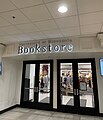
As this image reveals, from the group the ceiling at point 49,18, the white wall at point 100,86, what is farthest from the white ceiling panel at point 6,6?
the white wall at point 100,86

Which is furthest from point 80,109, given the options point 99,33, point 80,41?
point 99,33

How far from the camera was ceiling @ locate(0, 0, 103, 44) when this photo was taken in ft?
7.43

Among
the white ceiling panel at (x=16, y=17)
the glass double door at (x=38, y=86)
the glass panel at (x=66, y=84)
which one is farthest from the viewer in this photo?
the glass double door at (x=38, y=86)

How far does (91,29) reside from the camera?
3.46 m

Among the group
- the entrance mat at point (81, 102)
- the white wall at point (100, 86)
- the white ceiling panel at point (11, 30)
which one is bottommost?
the entrance mat at point (81, 102)

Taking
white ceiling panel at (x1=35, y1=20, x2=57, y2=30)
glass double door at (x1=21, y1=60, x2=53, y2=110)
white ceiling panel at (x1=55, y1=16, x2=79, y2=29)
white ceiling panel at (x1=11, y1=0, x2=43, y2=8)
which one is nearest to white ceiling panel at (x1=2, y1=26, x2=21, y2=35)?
white ceiling panel at (x1=35, y1=20, x2=57, y2=30)

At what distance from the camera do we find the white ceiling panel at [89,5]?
7.14ft

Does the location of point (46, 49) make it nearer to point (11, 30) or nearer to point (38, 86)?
point (11, 30)

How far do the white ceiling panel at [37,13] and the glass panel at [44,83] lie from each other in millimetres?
3311

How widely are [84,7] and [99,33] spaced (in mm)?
1643

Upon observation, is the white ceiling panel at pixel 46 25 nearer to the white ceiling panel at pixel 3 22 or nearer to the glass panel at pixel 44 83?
the white ceiling panel at pixel 3 22

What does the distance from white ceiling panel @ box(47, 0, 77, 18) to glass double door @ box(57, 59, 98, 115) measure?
311cm

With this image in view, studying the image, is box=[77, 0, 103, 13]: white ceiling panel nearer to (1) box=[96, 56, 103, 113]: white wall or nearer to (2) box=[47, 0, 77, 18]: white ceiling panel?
(2) box=[47, 0, 77, 18]: white ceiling panel

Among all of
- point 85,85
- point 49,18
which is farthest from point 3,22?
point 85,85
